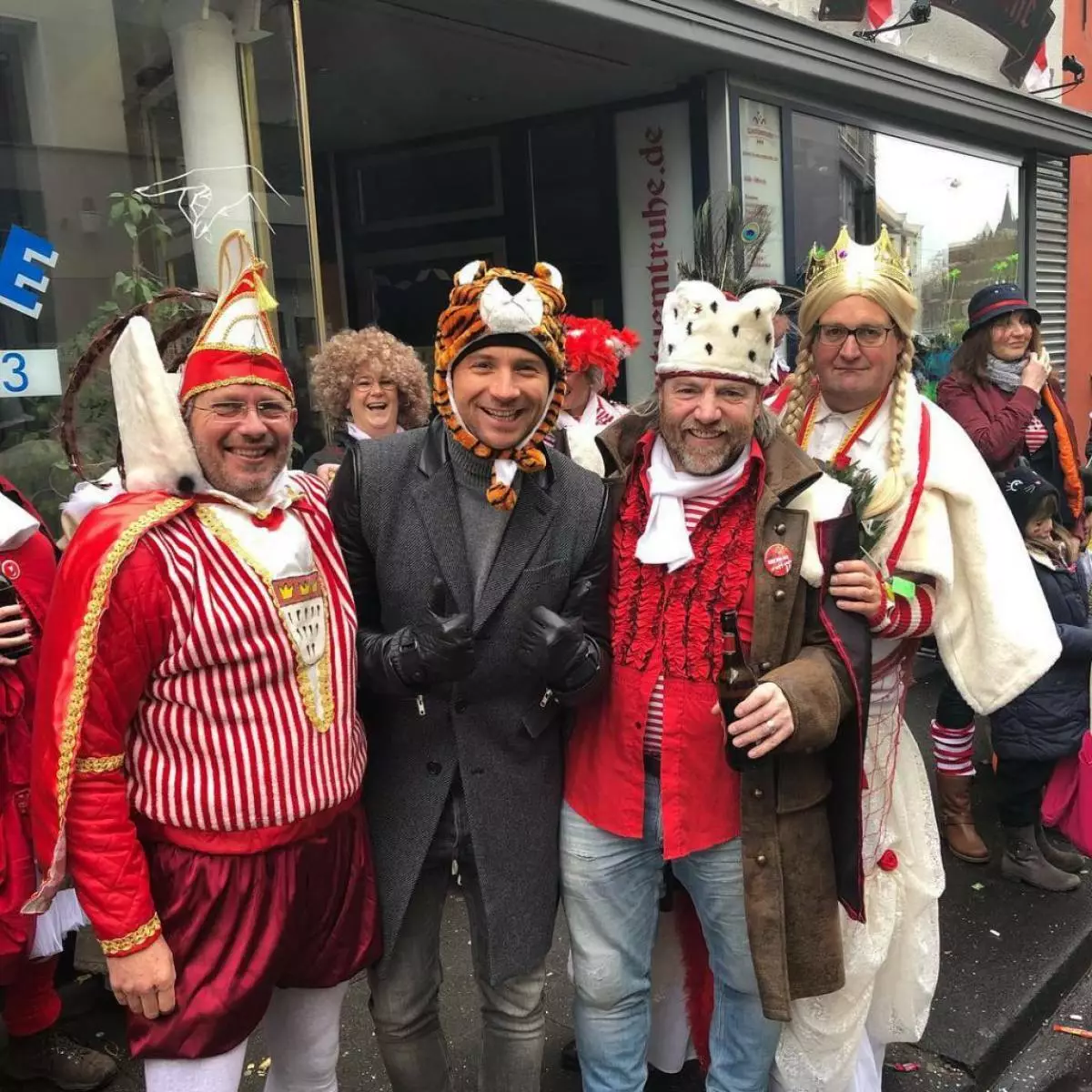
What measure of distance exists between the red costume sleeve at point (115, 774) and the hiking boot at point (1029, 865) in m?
3.30

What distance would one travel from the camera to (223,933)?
185cm

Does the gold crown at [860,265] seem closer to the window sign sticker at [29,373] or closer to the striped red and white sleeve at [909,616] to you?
the striped red and white sleeve at [909,616]

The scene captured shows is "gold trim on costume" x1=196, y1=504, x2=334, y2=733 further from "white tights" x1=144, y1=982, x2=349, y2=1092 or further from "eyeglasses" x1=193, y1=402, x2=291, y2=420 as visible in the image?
"white tights" x1=144, y1=982, x2=349, y2=1092

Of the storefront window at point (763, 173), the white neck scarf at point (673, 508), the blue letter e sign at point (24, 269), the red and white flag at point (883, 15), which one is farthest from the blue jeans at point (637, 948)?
the red and white flag at point (883, 15)

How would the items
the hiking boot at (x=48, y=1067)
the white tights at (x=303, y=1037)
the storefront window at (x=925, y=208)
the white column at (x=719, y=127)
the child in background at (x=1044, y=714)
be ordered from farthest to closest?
the storefront window at (x=925, y=208), the white column at (x=719, y=127), the child in background at (x=1044, y=714), the hiking boot at (x=48, y=1067), the white tights at (x=303, y=1037)

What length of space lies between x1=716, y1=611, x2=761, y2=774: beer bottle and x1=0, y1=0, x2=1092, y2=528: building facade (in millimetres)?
1206

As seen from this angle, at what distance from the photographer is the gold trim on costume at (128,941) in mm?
1758

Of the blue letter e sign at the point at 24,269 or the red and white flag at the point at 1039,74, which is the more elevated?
the red and white flag at the point at 1039,74

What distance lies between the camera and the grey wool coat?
6.86 ft

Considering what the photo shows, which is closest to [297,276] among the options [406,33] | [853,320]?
[406,33]

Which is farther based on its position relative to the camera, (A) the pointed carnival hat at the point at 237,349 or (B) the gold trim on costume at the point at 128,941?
(A) the pointed carnival hat at the point at 237,349

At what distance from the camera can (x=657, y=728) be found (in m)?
2.20

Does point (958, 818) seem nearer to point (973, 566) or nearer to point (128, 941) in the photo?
point (973, 566)

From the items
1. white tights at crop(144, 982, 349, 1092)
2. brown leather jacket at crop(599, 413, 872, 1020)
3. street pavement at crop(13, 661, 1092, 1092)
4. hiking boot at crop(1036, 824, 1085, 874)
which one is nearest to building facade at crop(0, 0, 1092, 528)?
brown leather jacket at crop(599, 413, 872, 1020)
